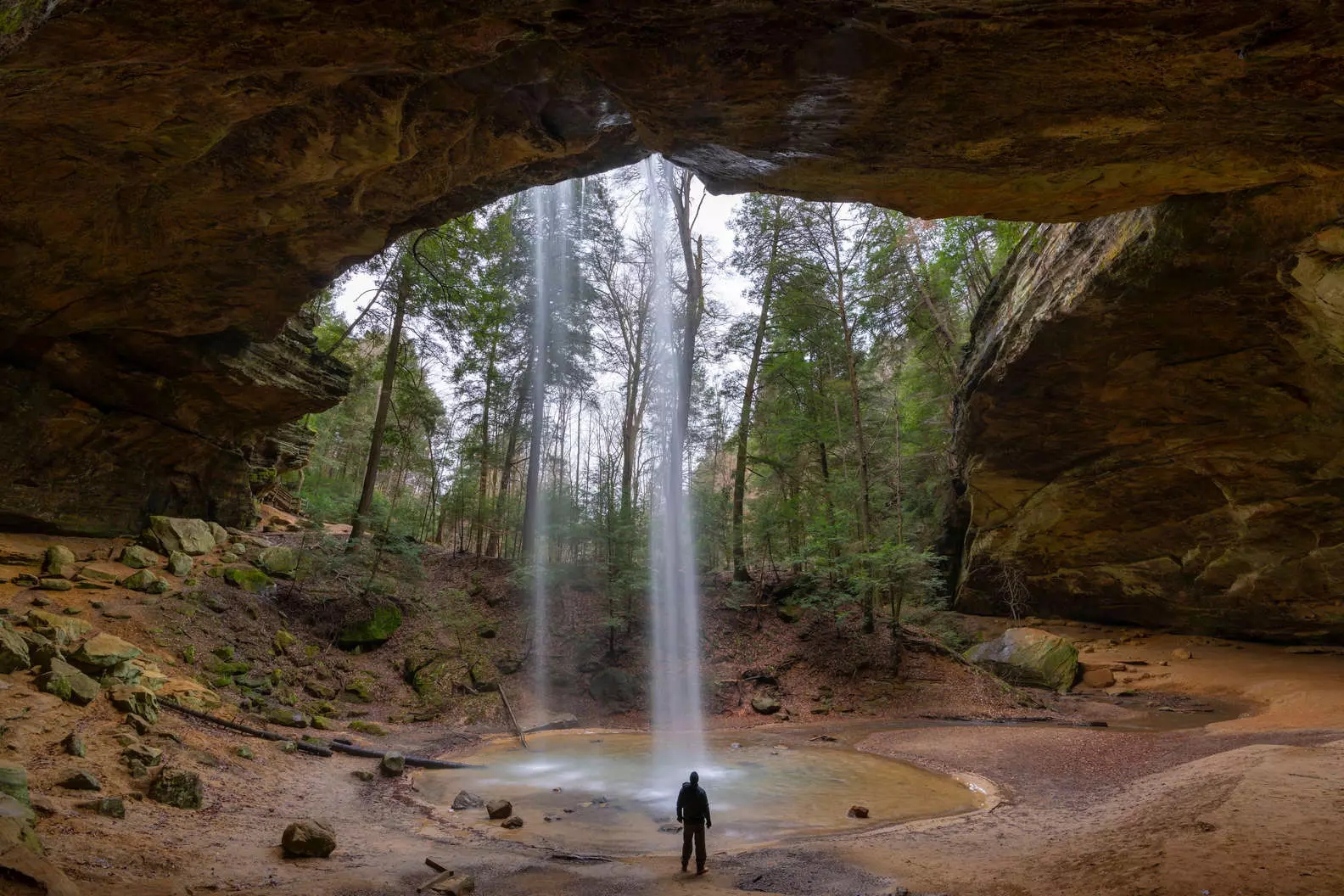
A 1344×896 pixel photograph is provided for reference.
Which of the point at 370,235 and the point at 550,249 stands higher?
the point at 550,249

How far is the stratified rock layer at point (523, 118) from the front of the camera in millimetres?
4242

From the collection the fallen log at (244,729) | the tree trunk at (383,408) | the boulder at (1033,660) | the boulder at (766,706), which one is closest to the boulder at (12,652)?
the fallen log at (244,729)

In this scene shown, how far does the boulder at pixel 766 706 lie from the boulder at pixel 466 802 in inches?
321

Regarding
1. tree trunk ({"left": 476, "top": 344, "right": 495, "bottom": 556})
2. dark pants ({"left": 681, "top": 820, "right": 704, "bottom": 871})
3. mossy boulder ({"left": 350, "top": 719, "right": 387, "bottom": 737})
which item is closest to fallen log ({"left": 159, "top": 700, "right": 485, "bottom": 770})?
mossy boulder ({"left": 350, "top": 719, "right": 387, "bottom": 737})

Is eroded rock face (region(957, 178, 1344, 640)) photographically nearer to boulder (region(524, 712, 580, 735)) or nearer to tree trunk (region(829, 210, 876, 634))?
tree trunk (region(829, 210, 876, 634))

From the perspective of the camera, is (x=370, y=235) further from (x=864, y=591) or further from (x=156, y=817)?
(x=864, y=591)

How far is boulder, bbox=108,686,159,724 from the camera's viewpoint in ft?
22.7

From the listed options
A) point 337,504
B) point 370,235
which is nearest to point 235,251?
point 370,235

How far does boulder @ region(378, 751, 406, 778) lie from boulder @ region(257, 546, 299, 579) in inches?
285

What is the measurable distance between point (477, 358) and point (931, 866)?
769 inches

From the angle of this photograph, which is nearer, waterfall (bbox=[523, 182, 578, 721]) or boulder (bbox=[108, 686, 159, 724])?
boulder (bbox=[108, 686, 159, 724])

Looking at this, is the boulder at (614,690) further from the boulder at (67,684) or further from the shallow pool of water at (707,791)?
the boulder at (67,684)

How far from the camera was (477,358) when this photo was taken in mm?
20812

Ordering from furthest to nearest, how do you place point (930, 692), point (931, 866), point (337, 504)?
1. point (337, 504)
2. point (930, 692)
3. point (931, 866)
